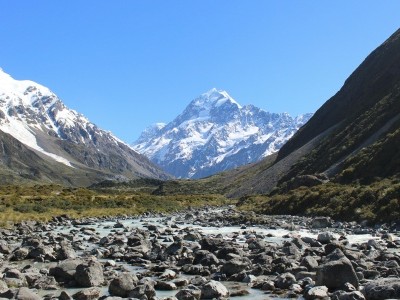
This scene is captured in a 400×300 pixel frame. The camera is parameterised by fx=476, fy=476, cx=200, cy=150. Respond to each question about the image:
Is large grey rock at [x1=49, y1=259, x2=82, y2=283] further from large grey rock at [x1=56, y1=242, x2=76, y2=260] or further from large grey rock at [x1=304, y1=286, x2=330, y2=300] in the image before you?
large grey rock at [x1=304, y1=286, x2=330, y2=300]

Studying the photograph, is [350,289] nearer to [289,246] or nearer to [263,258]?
[263,258]

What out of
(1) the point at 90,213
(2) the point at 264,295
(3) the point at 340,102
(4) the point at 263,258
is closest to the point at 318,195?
(1) the point at 90,213

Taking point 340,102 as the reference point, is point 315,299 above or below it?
below

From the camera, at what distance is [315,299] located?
696 inches

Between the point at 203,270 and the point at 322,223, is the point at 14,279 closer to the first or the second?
the point at 203,270

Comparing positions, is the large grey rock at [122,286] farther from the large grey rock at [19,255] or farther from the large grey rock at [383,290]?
the large grey rock at [19,255]

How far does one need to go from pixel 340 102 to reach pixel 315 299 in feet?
520

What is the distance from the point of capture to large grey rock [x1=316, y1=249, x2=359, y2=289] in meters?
19.5

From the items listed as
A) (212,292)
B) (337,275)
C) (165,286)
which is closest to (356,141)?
(337,275)

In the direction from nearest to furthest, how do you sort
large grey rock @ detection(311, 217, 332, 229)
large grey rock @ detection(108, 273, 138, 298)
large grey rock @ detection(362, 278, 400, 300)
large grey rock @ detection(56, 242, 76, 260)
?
large grey rock @ detection(362, 278, 400, 300) → large grey rock @ detection(108, 273, 138, 298) → large grey rock @ detection(56, 242, 76, 260) → large grey rock @ detection(311, 217, 332, 229)

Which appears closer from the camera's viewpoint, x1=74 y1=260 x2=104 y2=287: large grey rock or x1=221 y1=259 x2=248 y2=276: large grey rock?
x1=74 y1=260 x2=104 y2=287: large grey rock

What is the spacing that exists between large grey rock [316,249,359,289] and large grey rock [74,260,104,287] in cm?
992

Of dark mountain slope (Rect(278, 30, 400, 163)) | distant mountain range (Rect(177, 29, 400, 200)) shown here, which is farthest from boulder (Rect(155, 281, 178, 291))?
dark mountain slope (Rect(278, 30, 400, 163))

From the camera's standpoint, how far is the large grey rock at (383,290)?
17312mm
